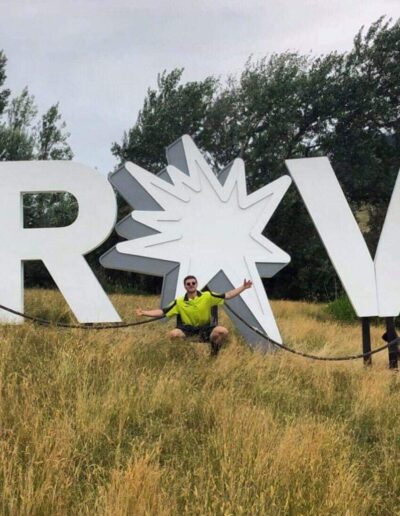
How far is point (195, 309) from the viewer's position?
6.90 m

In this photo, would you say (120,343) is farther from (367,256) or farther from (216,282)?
(367,256)

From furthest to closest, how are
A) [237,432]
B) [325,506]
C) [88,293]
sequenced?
[88,293], [237,432], [325,506]

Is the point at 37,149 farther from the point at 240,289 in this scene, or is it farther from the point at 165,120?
the point at 240,289

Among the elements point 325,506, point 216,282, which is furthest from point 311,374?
point 325,506

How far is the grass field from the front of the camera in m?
2.97

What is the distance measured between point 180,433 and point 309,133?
74.4 ft

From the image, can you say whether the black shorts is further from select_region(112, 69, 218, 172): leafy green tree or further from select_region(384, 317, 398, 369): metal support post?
select_region(112, 69, 218, 172): leafy green tree

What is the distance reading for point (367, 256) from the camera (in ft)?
26.0

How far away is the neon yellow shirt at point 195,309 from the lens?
6.89m

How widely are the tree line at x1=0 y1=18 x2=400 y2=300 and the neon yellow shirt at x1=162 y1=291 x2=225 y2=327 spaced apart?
16044 millimetres

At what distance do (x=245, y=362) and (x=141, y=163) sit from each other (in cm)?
2021

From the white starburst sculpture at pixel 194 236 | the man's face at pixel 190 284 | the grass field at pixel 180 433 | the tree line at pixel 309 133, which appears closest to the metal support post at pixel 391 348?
the grass field at pixel 180 433

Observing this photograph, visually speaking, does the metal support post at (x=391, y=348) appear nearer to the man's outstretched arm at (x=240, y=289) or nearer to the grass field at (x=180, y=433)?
the grass field at (x=180, y=433)

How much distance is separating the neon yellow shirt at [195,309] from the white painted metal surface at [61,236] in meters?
1.08
